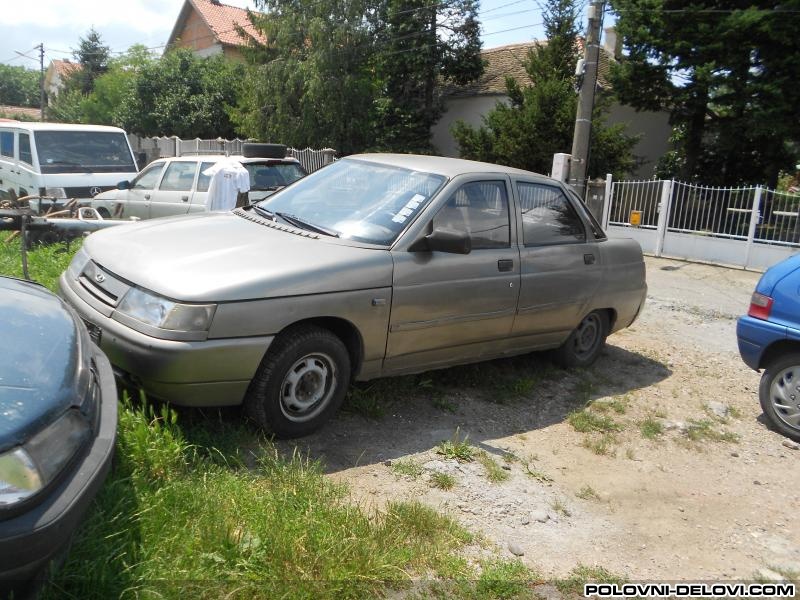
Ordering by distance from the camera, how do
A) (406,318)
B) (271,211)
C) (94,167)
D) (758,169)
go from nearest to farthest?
(406,318) < (271,211) < (94,167) < (758,169)

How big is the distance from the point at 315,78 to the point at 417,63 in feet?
11.7

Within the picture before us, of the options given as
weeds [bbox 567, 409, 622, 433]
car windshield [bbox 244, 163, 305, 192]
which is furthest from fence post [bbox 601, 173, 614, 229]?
weeds [bbox 567, 409, 622, 433]

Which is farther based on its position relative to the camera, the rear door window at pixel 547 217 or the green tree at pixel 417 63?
the green tree at pixel 417 63

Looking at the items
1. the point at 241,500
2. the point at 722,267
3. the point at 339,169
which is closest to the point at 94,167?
the point at 339,169

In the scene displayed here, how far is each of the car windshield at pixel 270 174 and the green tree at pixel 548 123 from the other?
9159 mm

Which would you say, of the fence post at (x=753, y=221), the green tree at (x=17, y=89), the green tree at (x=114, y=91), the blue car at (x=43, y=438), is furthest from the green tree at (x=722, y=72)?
the green tree at (x=17, y=89)

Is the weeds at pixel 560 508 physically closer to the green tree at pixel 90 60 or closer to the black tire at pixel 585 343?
the black tire at pixel 585 343

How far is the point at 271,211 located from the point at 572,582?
314 cm

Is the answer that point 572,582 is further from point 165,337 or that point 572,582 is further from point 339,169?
point 339,169

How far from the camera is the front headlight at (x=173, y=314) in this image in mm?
3504

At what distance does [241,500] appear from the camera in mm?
3143

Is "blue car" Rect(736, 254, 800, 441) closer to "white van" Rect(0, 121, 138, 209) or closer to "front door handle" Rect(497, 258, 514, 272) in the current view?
"front door handle" Rect(497, 258, 514, 272)

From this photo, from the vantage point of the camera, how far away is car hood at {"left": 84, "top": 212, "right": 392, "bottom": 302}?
3650 mm

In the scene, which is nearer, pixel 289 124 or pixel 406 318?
pixel 406 318
